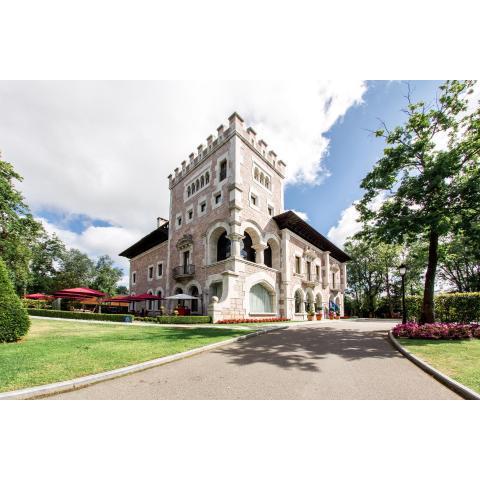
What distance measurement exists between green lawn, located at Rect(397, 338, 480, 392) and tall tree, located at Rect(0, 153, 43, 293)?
25.3 meters

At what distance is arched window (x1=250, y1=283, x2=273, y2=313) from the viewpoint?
20750mm

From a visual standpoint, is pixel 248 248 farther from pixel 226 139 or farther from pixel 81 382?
pixel 81 382

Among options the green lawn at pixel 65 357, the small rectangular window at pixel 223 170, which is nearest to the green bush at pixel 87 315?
the green lawn at pixel 65 357

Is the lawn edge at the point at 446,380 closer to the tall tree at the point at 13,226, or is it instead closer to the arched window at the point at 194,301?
the arched window at the point at 194,301

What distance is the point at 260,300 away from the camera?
2155 centimetres

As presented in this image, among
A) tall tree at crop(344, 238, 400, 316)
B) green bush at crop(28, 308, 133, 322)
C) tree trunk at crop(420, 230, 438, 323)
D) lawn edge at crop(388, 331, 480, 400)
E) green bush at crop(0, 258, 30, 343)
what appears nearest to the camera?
lawn edge at crop(388, 331, 480, 400)

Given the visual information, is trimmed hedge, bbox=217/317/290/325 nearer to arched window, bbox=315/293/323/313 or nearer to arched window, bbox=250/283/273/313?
arched window, bbox=250/283/273/313

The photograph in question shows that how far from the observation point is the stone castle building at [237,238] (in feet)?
64.6

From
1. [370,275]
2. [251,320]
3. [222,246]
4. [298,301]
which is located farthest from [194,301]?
[370,275]

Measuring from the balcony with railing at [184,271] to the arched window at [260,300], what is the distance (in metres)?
5.93

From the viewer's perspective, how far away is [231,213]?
19672 mm

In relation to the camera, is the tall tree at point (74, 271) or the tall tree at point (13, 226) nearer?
the tall tree at point (13, 226)

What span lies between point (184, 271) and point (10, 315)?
1584 centimetres

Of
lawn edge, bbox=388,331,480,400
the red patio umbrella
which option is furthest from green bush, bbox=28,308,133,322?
lawn edge, bbox=388,331,480,400
